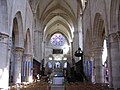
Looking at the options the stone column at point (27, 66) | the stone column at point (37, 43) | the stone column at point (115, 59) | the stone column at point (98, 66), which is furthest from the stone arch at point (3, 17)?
the stone column at point (37, 43)

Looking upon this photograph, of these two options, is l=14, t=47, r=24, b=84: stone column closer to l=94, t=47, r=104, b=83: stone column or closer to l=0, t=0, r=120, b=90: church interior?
l=0, t=0, r=120, b=90: church interior

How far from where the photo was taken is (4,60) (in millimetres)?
11031

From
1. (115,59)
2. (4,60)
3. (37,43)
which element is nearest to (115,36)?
(115,59)

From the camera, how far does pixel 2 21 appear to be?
11227mm

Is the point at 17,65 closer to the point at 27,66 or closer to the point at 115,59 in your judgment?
the point at 27,66

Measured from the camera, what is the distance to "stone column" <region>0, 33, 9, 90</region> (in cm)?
1078

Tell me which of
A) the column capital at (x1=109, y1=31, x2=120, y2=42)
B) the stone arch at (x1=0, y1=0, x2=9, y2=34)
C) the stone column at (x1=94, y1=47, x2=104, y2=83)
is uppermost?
the stone arch at (x1=0, y1=0, x2=9, y2=34)

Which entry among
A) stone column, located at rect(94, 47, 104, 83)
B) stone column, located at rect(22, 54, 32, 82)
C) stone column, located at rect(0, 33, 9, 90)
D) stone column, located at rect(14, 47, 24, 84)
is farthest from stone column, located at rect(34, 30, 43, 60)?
stone column, located at rect(0, 33, 9, 90)

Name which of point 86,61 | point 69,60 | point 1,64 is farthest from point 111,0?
point 69,60

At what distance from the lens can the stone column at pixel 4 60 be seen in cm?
1078

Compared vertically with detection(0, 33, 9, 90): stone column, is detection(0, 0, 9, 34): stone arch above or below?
above

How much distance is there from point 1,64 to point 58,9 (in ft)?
80.7

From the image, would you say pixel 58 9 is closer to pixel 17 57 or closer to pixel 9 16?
pixel 17 57

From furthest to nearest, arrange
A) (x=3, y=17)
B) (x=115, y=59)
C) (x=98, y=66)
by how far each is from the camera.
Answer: (x=98, y=66) < (x=3, y=17) < (x=115, y=59)
